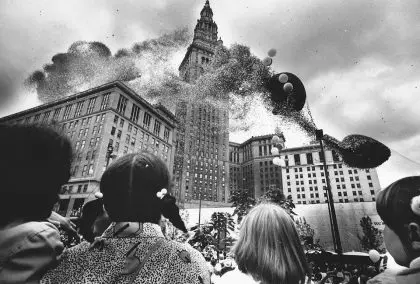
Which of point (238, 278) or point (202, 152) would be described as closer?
point (238, 278)

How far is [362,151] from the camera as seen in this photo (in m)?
7.02

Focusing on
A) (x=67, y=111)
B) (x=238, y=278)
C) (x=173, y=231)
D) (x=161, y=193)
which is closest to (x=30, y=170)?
(x=161, y=193)

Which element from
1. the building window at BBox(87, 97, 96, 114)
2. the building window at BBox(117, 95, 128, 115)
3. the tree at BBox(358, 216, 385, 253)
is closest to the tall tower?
the building window at BBox(117, 95, 128, 115)

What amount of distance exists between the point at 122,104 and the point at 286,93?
168 feet

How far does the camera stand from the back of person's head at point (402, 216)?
172 centimetres

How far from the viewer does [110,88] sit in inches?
2029

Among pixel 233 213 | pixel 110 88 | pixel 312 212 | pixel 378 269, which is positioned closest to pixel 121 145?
pixel 110 88

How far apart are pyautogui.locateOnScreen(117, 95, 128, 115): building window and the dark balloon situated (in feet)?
160

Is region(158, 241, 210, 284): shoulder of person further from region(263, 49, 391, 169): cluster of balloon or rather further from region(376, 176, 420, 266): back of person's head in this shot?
region(263, 49, 391, 169): cluster of balloon

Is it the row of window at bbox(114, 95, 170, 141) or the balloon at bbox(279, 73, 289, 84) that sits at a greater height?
the row of window at bbox(114, 95, 170, 141)

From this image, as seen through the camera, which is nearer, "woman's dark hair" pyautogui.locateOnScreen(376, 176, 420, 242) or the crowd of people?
the crowd of people

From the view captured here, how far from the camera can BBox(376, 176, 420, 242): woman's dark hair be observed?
5.82 feet

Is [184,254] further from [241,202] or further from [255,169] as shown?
[255,169]

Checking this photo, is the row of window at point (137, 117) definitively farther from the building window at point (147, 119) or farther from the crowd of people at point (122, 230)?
the crowd of people at point (122, 230)
